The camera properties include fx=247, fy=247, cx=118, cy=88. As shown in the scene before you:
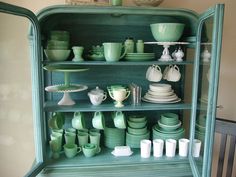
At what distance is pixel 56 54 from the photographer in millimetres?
1446

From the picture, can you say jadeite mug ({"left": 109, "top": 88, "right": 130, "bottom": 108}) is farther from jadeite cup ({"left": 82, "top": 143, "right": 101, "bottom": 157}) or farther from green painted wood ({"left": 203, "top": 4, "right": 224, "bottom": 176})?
green painted wood ({"left": 203, "top": 4, "right": 224, "bottom": 176})

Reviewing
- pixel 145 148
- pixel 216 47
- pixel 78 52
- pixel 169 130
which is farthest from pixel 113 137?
pixel 216 47

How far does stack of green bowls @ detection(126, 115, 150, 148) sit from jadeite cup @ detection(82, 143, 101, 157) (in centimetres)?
24

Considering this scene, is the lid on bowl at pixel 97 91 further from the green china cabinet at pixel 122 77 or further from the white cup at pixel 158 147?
the white cup at pixel 158 147

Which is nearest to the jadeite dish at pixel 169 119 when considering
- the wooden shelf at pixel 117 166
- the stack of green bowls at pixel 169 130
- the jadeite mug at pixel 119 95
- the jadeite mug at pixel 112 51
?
the stack of green bowls at pixel 169 130

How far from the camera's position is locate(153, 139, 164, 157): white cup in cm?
157

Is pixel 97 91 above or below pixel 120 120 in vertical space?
above

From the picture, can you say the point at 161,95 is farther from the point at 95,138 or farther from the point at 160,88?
the point at 95,138

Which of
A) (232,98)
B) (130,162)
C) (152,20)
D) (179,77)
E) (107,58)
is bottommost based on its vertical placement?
(130,162)

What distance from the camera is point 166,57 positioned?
156cm

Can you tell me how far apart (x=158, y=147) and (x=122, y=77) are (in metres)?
0.54

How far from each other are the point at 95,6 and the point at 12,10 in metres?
0.45

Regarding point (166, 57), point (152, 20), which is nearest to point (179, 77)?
point (166, 57)

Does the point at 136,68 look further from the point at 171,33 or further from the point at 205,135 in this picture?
the point at 205,135
